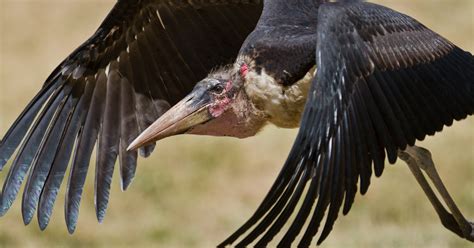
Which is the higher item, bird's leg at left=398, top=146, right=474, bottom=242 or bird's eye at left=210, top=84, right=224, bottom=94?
bird's eye at left=210, top=84, right=224, bottom=94

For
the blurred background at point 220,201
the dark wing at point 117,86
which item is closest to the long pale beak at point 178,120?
the dark wing at point 117,86

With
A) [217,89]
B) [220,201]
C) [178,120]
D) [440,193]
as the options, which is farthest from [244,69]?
[220,201]

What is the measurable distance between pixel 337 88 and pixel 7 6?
16237 mm

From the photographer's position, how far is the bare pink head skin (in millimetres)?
7945

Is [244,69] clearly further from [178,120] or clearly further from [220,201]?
[220,201]

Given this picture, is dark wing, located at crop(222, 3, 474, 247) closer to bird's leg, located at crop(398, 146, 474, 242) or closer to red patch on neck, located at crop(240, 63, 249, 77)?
red patch on neck, located at crop(240, 63, 249, 77)

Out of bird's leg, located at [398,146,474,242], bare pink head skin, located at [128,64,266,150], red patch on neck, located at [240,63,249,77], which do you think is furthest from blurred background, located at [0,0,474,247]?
red patch on neck, located at [240,63,249,77]

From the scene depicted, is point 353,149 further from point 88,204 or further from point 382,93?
point 88,204

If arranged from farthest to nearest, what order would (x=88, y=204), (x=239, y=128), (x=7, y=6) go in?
(x=7, y=6) < (x=88, y=204) < (x=239, y=128)

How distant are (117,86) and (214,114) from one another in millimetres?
1583

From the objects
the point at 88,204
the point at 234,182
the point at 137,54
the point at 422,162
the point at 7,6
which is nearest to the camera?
the point at 422,162

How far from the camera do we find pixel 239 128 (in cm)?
815

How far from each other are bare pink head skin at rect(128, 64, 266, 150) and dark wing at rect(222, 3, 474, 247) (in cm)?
102

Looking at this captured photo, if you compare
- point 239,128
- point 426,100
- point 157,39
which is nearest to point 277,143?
point 157,39
